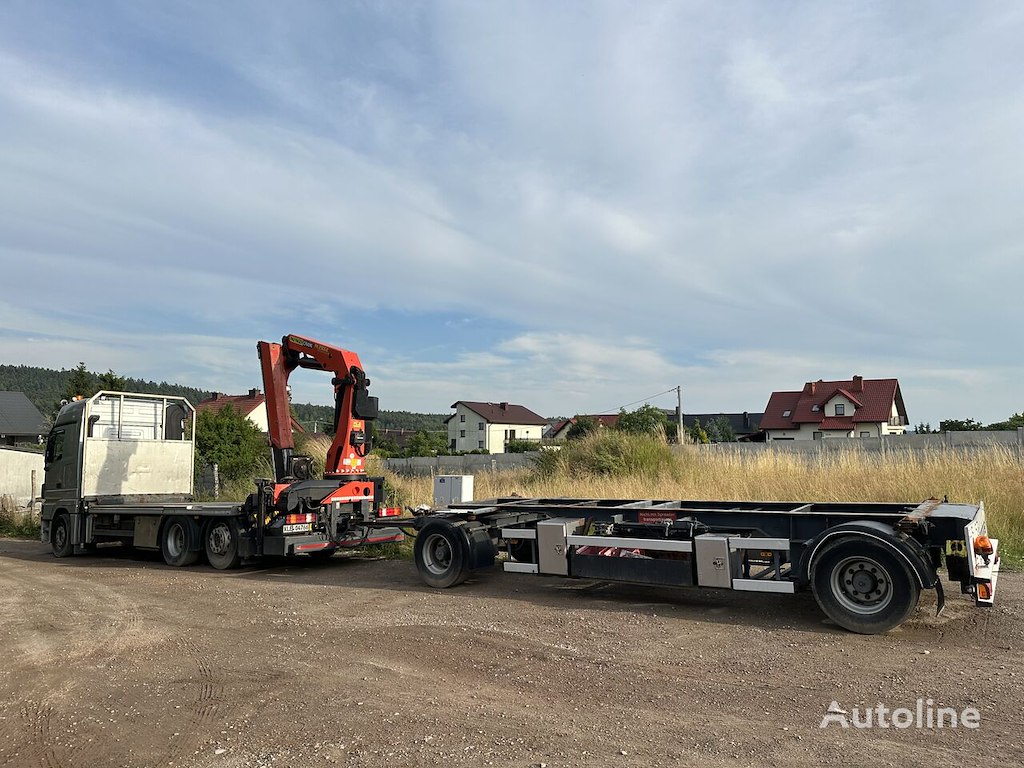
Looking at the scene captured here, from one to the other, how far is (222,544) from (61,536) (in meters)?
4.72

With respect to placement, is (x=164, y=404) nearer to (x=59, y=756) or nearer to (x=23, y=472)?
(x=59, y=756)

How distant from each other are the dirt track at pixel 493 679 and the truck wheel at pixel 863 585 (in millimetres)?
211

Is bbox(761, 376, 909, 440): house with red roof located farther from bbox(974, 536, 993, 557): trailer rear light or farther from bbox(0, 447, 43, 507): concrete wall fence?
bbox(974, 536, 993, 557): trailer rear light

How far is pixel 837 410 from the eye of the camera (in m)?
64.8

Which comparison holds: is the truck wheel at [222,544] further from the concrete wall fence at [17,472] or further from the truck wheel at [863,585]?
the concrete wall fence at [17,472]

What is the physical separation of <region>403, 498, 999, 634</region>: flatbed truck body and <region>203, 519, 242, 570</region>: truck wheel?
3.28 metres

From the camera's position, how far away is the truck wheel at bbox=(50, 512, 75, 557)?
46.7ft

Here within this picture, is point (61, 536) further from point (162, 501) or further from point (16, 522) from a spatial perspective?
point (16, 522)

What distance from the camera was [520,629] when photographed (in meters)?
7.23

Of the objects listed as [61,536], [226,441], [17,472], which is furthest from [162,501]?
[17,472]

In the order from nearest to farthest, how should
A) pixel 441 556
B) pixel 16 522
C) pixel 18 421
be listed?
pixel 441 556 → pixel 16 522 → pixel 18 421

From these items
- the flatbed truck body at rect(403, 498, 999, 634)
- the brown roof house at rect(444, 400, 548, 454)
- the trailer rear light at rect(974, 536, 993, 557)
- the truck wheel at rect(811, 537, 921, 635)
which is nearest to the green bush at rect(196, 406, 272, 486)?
the flatbed truck body at rect(403, 498, 999, 634)

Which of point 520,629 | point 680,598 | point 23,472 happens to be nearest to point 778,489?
point 680,598

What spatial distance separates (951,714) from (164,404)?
15.0 meters
